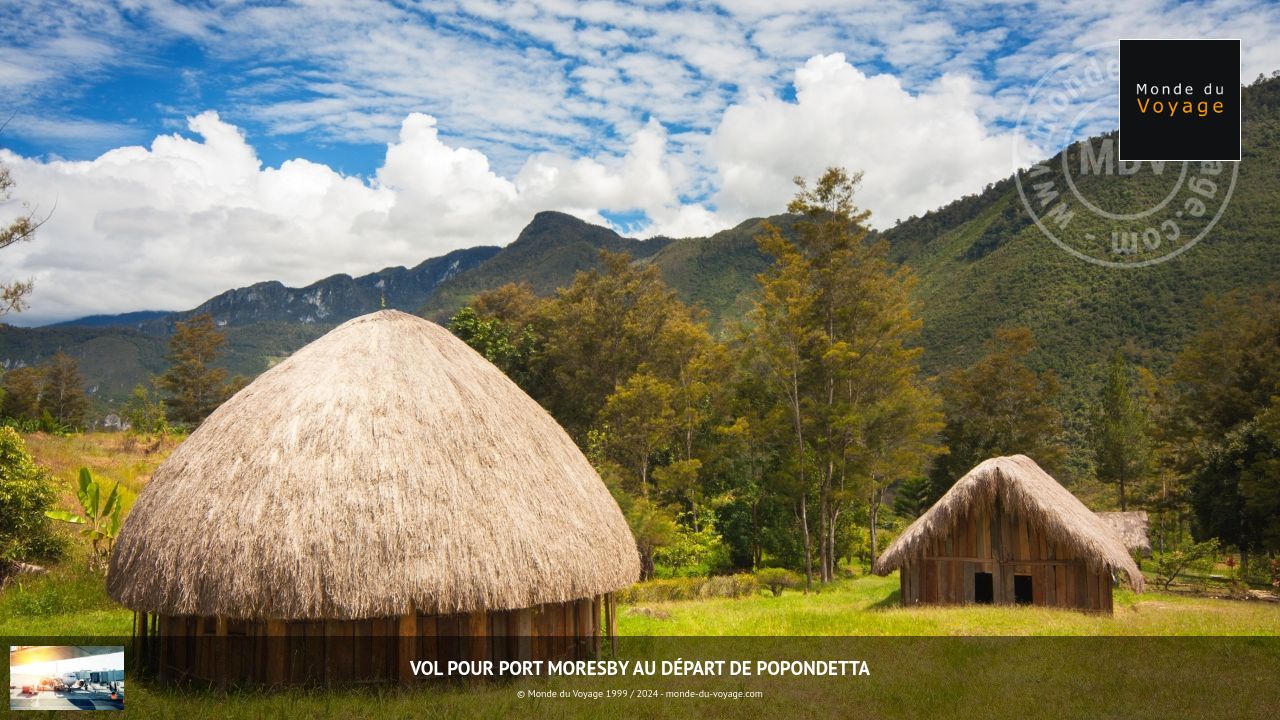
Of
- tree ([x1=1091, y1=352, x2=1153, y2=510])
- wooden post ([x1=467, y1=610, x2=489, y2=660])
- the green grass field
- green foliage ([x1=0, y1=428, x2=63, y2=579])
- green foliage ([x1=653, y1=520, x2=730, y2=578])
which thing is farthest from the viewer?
tree ([x1=1091, y1=352, x2=1153, y2=510])

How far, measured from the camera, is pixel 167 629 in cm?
898

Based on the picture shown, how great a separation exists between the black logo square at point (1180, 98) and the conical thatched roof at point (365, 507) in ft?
43.9

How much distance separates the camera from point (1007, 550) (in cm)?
1752

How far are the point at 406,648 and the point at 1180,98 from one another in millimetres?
17865

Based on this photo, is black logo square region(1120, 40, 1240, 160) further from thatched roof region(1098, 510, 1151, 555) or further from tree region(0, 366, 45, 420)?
tree region(0, 366, 45, 420)

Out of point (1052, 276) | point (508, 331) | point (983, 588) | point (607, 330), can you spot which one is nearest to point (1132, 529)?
point (983, 588)

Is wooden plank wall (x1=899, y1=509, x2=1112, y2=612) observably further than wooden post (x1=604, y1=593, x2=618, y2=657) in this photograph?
Yes

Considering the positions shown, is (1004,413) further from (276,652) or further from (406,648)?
(276,652)

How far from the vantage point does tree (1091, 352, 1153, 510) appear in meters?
41.6

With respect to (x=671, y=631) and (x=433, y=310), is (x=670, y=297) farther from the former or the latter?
(x=433, y=310)

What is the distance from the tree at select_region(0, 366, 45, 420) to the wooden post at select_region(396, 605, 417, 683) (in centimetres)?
4808

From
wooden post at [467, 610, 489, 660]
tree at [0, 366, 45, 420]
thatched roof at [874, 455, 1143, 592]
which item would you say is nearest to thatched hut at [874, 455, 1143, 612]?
thatched roof at [874, 455, 1143, 592]

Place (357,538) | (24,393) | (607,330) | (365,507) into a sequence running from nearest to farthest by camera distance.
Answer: (357,538) < (365,507) < (607,330) < (24,393)

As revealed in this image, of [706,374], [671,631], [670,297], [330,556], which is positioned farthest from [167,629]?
[670,297]
